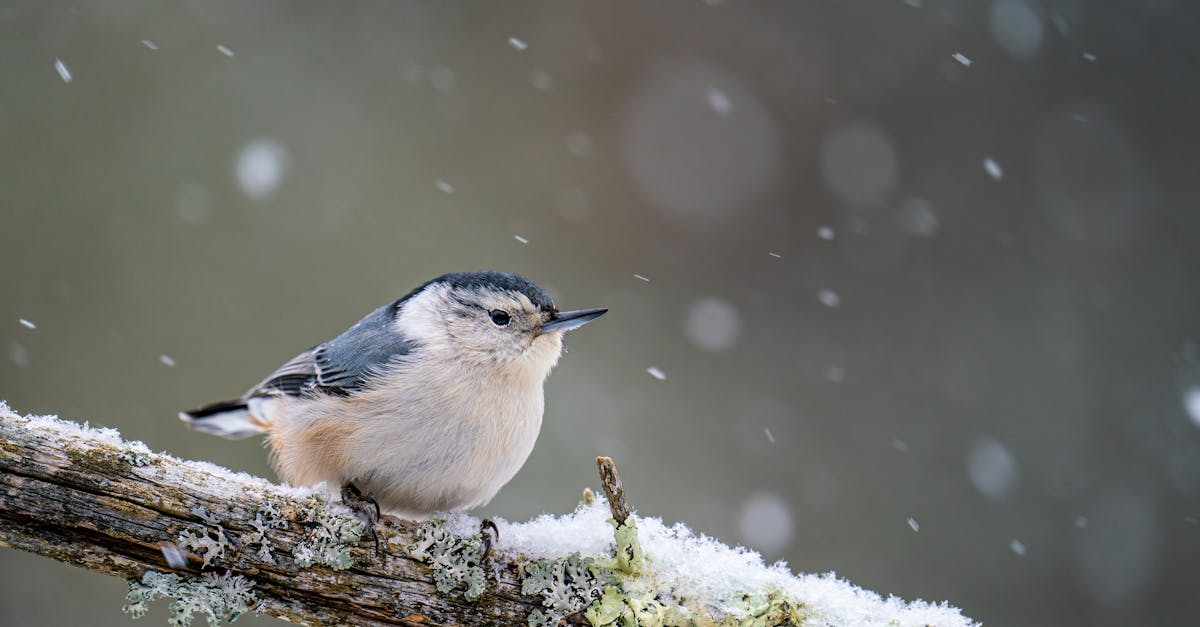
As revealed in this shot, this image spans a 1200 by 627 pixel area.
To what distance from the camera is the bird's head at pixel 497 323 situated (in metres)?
2.52

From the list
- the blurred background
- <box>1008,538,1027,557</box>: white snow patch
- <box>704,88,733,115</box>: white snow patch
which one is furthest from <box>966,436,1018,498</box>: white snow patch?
<box>704,88,733,115</box>: white snow patch

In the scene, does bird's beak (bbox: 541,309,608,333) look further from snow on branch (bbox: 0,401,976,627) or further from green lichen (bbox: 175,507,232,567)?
green lichen (bbox: 175,507,232,567)

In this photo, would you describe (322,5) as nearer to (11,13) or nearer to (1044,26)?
(11,13)

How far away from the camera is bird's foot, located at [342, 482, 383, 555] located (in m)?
2.03

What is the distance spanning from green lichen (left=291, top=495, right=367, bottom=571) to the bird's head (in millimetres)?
611

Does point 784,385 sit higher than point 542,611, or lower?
lower

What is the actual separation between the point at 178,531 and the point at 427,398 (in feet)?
2.25

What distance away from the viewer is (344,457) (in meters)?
2.31

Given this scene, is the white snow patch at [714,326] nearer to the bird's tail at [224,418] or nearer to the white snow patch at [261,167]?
the white snow patch at [261,167]

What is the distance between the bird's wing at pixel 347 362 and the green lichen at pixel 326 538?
0.50 m

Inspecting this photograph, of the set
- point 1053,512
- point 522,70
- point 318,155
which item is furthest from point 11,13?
point 1053,512

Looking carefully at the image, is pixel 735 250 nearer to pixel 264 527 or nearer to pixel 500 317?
pixel 500 317

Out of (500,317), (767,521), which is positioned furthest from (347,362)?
(767,521)

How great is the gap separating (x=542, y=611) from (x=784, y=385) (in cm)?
311
